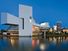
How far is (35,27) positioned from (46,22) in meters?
8.19

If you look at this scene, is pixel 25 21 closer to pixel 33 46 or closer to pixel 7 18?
pixel 7 18

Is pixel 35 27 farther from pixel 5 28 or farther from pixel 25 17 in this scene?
pixel 25 17

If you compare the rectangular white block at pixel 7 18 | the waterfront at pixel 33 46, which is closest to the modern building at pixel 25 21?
the rectangular white block at pixel 7 18

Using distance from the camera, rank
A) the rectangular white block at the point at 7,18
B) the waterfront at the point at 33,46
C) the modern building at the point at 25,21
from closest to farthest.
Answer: the waterfront at the point at 33,46, the modern building at the point at 25,21, the rectangular white block at the point at 7,18

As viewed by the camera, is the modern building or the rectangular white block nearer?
the modern building

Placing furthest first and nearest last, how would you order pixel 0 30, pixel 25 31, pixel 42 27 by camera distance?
pixel 42 27 → pixel 0 30 → pixel 25 31

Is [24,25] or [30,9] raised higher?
[30,9]

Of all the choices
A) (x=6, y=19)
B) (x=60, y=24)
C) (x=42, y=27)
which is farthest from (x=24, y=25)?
(x=60, y=24)

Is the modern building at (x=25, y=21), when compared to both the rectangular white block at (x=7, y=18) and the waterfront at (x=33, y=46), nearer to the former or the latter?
the rectangular white block at (x=7, y=18)

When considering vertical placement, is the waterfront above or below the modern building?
below

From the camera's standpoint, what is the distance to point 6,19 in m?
37.7

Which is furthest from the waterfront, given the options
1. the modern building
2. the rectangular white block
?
the rectangular white block

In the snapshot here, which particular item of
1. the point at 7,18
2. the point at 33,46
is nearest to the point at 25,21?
the point at 7,18

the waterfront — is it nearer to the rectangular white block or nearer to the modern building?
the modern building
